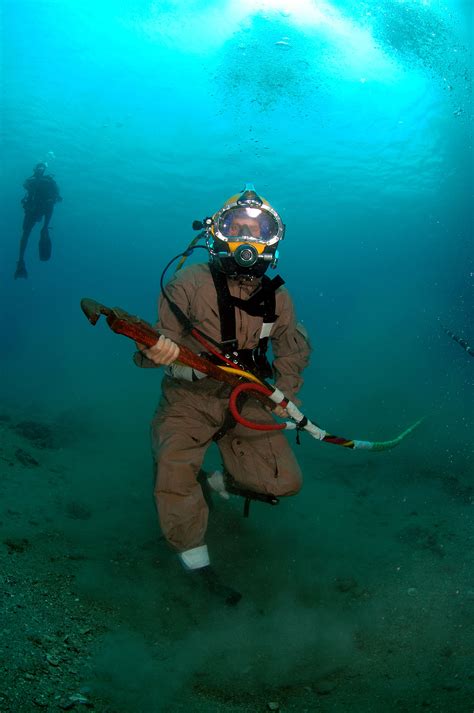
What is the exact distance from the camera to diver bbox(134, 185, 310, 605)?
3650 millimetres

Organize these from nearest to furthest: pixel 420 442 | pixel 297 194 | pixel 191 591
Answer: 1. pixel 191 591
2. pixel 420 442
3. pixel 297 194

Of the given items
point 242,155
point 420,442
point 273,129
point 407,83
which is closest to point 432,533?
point 420,442

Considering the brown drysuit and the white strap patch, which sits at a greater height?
the white strap patch

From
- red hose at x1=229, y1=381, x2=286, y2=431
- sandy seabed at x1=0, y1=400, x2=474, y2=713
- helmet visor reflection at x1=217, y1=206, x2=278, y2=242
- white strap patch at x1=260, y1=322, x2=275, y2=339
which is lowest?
sandy seabed at x1=0, y1=400, x2=474, y2=713

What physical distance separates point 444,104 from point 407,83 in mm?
2835

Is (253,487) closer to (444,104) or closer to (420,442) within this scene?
(420,442)

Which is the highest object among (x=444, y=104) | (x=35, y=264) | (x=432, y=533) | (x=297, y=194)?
(x=444, y=104)

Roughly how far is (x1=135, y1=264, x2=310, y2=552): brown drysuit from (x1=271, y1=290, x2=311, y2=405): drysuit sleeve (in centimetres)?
1

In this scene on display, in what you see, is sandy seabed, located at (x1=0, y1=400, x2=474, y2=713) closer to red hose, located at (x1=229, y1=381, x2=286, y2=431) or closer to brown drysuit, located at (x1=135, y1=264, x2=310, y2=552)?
brown drysuit, located at (x1=135, y1=264, x2=310, y2=552)

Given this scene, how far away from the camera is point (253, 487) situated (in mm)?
4242

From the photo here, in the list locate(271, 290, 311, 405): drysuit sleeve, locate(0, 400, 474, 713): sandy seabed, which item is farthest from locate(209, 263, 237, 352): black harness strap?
locate(0, 400, 474, 713): sandy seabed

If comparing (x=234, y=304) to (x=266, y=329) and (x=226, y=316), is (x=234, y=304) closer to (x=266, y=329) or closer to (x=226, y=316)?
(x=226, y=316)

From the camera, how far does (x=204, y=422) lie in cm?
411

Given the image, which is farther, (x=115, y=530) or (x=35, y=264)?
(x=35, y=264)
